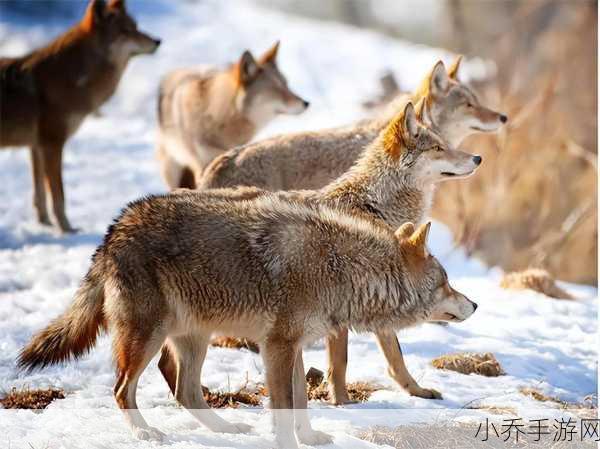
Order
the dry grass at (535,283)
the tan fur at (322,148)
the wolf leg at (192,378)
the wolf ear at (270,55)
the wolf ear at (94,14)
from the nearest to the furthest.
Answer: the wolf leg at (192,378), the tan fur at (322,148), the dry grass at (535,283), the wolf ear at (94,14), the wolf ear at (270,55)

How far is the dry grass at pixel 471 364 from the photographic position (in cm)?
653

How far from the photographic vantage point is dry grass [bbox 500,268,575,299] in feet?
29.3

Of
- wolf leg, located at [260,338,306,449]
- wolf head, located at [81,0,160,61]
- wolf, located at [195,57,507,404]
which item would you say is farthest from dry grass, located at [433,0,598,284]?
wolf leg, located at [260,338,306,449]

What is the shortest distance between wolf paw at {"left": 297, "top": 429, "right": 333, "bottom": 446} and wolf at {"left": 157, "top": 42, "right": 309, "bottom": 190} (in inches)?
227

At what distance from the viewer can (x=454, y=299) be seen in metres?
5.19

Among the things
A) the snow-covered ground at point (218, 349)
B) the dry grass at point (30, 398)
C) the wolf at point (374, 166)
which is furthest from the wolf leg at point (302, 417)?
the dry grass at point (30, 398)

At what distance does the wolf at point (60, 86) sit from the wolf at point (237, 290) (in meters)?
5.31

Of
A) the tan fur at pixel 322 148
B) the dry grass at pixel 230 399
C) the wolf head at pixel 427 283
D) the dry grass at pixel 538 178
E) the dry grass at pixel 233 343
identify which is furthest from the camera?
the dry grass at pixel 538 178

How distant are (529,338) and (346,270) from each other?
3.16 m

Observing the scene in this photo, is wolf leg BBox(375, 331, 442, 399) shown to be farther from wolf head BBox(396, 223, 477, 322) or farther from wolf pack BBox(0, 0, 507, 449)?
wolf head BBox(396, 223, 477, 322)

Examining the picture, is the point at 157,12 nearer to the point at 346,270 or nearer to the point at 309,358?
the point at 309,358

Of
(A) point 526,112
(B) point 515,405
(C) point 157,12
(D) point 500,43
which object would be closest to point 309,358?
(B) point 515,405

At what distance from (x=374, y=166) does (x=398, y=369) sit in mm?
1358

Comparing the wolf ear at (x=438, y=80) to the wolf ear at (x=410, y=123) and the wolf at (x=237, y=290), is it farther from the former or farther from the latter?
the wolf at (x=237, y=290)
